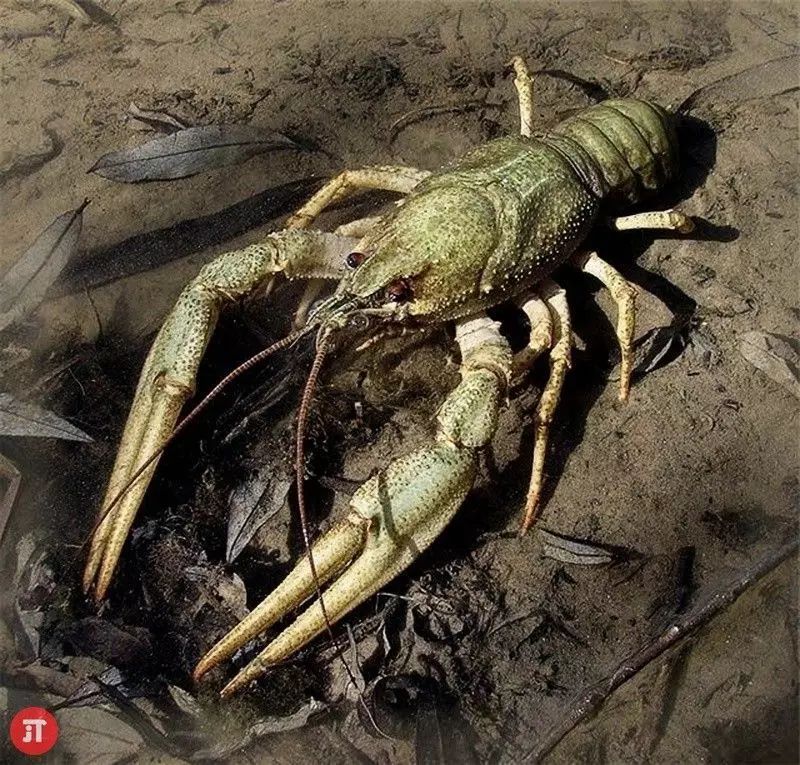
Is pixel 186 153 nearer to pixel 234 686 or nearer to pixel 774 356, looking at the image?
pixel 234 686

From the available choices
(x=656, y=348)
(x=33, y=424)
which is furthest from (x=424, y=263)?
(x=33, y=424)

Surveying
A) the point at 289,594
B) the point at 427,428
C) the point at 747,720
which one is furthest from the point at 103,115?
the point at 747,720

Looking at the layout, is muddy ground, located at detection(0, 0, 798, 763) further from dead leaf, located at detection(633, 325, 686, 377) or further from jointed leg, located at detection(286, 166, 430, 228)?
jointed leg, located at detection(286, 166, 430, 228)

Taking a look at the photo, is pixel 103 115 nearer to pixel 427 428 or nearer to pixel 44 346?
pixel 44 346

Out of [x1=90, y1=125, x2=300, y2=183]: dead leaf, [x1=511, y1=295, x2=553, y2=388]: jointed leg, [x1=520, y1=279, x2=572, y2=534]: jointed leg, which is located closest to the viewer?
[x1=520, y1=279, x2=572, y2=534]: jointed leg

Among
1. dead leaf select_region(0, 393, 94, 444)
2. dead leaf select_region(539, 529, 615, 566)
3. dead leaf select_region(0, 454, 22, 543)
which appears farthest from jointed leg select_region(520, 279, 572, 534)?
dead leaf select_region(0, 454, 22, 543)

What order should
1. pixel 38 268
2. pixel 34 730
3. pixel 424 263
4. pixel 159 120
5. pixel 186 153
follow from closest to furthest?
pixel 34 730, pixel 424 263, pixel 38 268, pixel 186 153, pixel 159 120

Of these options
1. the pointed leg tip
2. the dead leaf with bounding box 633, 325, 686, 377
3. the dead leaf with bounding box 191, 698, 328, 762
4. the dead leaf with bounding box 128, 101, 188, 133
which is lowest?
the dead leaf with bounding box 191, 698, 328, 762
